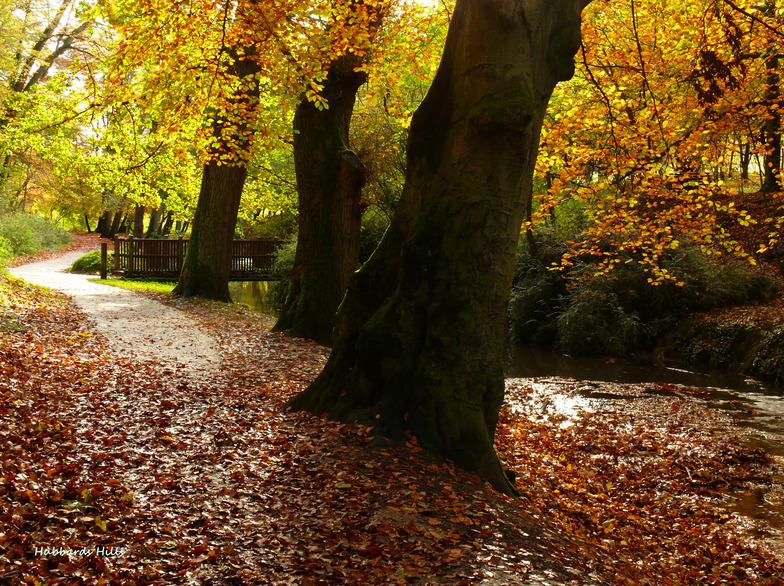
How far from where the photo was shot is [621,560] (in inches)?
205

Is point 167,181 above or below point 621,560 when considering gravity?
above

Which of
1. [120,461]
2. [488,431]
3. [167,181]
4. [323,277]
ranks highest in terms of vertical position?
[167,181]

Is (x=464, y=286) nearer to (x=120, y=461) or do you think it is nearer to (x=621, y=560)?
(x=621, y=560)

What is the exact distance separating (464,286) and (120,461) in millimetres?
3449

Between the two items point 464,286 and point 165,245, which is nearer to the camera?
point 464,286

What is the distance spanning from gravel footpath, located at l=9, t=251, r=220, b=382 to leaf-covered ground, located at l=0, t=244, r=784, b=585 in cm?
59

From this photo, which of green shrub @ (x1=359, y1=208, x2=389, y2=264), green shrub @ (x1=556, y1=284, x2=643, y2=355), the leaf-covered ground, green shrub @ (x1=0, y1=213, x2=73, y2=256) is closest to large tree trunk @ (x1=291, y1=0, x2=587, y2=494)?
the leaf-covered ground

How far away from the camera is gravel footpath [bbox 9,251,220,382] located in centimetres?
969

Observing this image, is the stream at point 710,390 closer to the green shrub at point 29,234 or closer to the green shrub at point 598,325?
the green shrub at point 598,325

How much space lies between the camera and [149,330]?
12.1 meters

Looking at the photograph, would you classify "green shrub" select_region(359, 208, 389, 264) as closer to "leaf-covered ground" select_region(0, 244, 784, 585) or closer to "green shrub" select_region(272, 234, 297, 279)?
"green shrub" select_region(272, 234, 297, 279)

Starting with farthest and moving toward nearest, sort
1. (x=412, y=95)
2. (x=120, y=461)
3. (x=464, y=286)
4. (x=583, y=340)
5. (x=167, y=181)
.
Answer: (x=167, y=181) < (x=412, y=95) < (x=583, y=340) < (x=464, y=286) < (x=120, y=461)

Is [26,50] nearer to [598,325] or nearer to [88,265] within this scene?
[88,265]

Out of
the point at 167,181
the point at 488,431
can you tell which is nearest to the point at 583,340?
the point at 488,431
